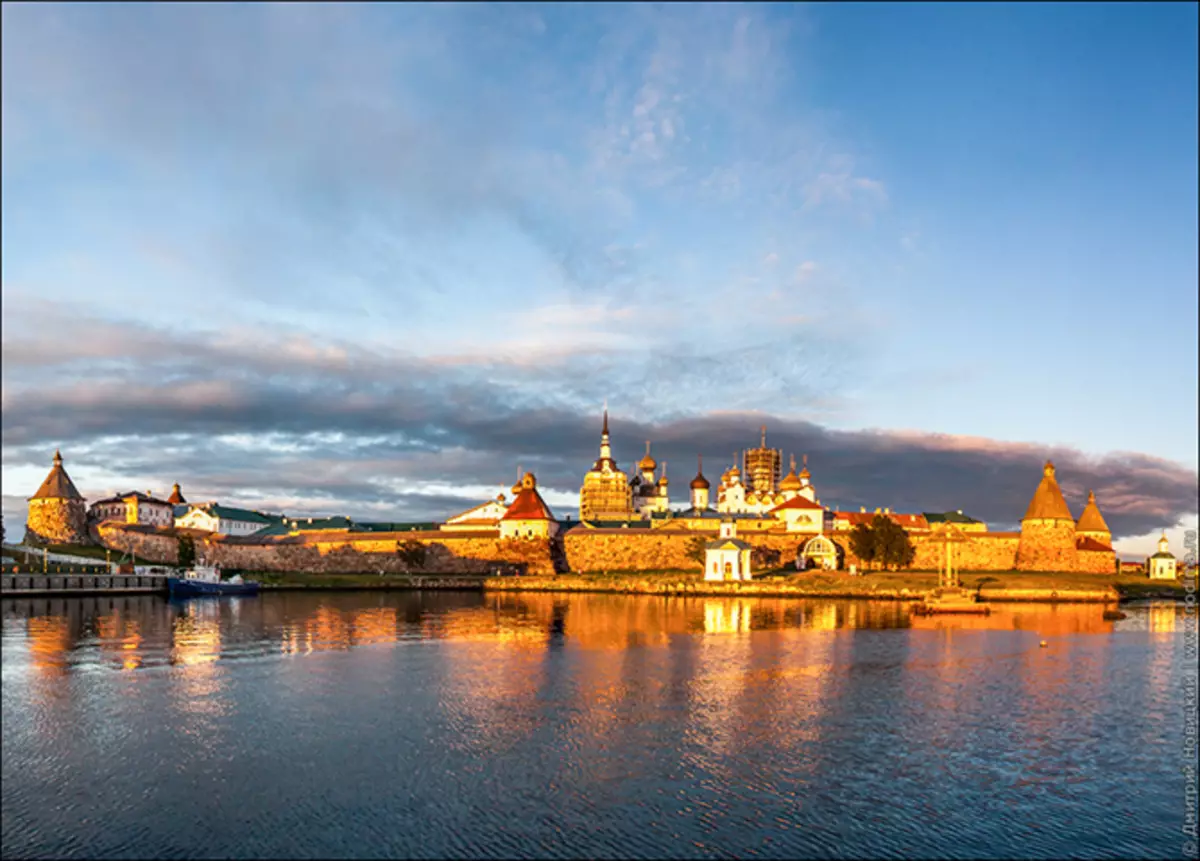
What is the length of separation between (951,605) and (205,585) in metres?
59.5

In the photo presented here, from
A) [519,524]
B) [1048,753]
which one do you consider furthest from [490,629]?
[519,524]

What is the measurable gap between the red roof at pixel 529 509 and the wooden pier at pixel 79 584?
3538cm

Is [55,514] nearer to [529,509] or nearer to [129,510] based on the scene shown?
[129,510]

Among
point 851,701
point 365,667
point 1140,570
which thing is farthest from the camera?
point 1140,570

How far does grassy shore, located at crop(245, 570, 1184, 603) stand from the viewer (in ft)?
232

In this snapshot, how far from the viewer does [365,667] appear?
34.0 metres

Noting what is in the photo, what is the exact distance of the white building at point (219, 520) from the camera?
11306 centimetres

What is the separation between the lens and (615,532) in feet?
317

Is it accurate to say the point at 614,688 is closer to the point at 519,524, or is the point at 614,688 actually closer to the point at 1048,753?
the point at 1048,753

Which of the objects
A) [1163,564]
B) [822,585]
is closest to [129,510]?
[822,585]

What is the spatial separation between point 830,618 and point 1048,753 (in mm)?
32050

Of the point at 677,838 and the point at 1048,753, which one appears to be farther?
the point at 1048,753

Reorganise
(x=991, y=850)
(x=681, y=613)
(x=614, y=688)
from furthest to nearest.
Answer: (x=681, y=613) < (x=614, y=688) < (x=991, y=850)

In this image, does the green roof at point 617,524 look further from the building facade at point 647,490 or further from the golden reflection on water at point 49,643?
the golden reflection on water at point 49,643
